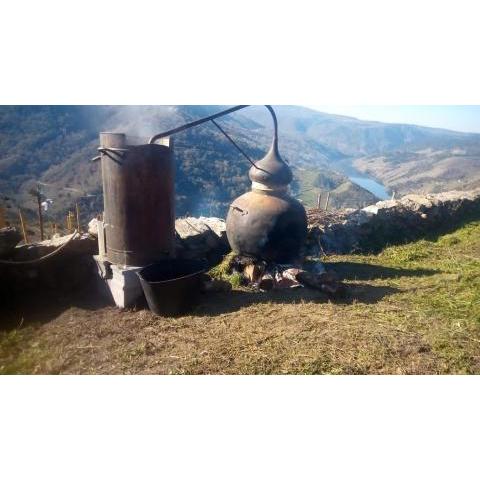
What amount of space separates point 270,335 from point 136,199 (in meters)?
2.10

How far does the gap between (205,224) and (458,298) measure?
3.91 meters

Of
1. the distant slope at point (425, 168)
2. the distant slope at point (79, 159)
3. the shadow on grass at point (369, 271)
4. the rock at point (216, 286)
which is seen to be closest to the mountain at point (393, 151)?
the distant slope at point (425, 168)

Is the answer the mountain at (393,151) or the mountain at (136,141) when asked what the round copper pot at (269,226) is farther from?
the mountain at (393,151)

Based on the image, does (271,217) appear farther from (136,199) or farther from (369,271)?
(369,271)

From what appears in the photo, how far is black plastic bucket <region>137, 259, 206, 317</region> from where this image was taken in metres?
4.02

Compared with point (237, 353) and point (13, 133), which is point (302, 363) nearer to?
point (237, 353)

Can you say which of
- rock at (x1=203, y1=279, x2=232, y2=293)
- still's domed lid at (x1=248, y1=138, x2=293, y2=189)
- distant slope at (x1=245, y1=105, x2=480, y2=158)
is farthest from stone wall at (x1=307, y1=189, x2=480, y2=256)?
distant slope at (x1=245, y1=105, x2=480, y2=158)

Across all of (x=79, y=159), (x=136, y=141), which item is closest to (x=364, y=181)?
(x=79, y=159)

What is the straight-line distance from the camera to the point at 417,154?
5903 centimetres

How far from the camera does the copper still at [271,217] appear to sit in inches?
202

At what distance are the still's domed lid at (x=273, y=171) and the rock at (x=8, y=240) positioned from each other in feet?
9.99

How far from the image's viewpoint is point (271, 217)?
511 centimetres

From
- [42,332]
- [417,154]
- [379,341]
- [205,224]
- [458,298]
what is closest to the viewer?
[379,341]

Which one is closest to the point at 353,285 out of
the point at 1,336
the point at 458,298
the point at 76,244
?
the point at 458,298
